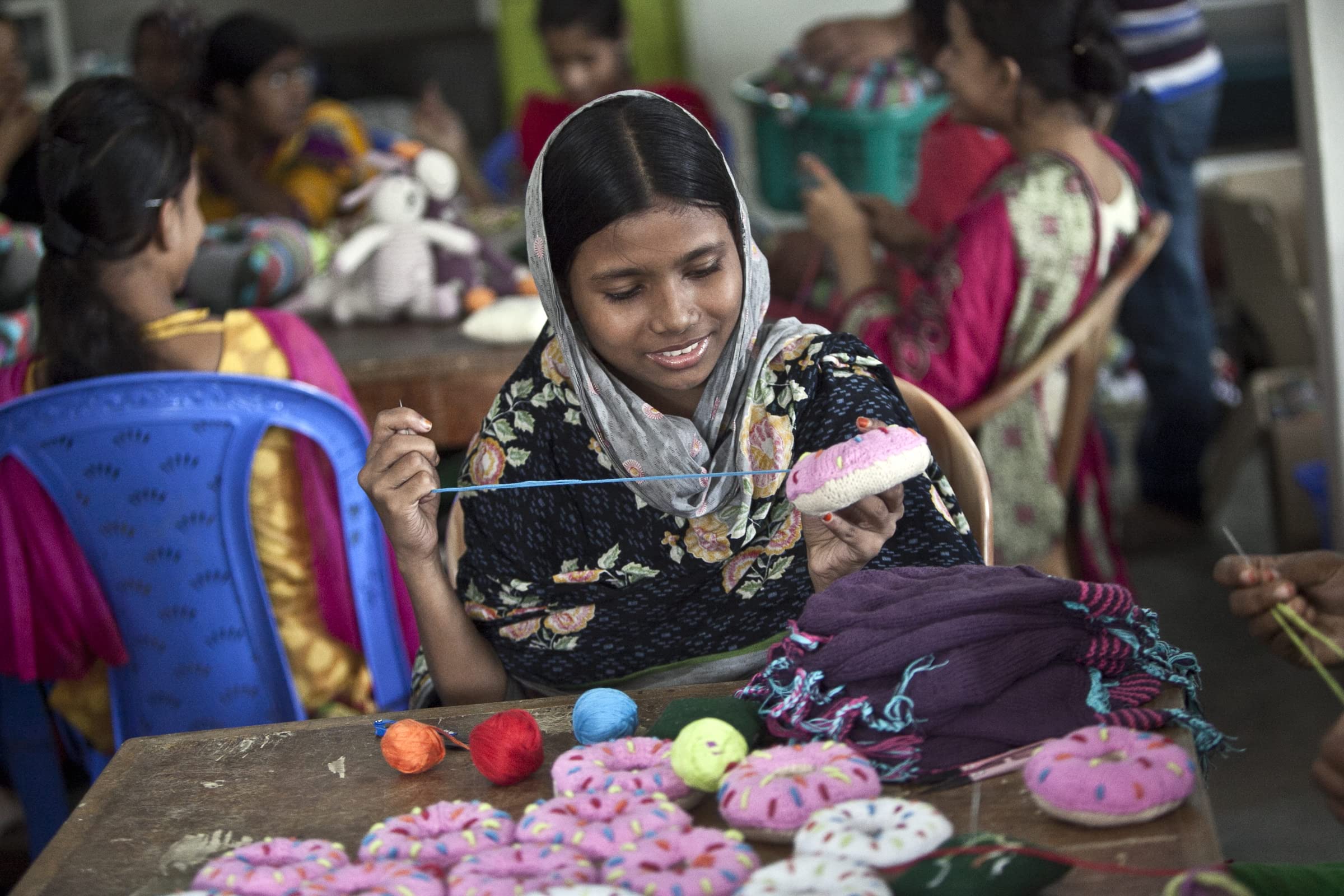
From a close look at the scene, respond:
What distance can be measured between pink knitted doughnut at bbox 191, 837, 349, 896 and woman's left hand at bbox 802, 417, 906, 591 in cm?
57

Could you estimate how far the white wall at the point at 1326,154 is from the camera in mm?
2619

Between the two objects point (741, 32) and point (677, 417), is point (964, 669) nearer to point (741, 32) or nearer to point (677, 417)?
point (677, 417)

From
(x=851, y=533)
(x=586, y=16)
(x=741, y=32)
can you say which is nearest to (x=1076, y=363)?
(x=851, y=533)

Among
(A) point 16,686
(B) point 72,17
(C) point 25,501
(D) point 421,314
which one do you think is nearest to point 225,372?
(C) point 25,501

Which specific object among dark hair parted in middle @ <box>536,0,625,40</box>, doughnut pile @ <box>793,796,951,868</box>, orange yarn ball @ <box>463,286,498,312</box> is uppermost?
dark hair parted in middle @ <box>536,0,625,40</box>

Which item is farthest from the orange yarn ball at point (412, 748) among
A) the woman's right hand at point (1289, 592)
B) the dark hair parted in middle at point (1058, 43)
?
the dark hair parted in middle at point (1058, 43)

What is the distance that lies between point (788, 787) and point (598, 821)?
0.17 m

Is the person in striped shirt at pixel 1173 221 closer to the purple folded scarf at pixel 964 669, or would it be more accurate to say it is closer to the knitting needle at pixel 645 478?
the knitting needle at pixel 645 478

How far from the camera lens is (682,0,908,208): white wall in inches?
218

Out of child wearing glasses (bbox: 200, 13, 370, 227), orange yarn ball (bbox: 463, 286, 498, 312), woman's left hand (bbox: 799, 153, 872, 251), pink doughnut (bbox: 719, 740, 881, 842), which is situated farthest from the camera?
child wearing glasses (bbox: 200, 13, 370, 227)

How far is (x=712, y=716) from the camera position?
1.25 m

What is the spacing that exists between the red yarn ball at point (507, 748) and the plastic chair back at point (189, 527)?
0.84 m

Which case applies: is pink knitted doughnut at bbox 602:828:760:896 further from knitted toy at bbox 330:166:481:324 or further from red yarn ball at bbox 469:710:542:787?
knitted toy at bbox 330:166:481:324

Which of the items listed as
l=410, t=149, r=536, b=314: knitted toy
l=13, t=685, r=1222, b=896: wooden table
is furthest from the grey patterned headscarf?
l=410, t=149, r=536, b=314: knitted toy
